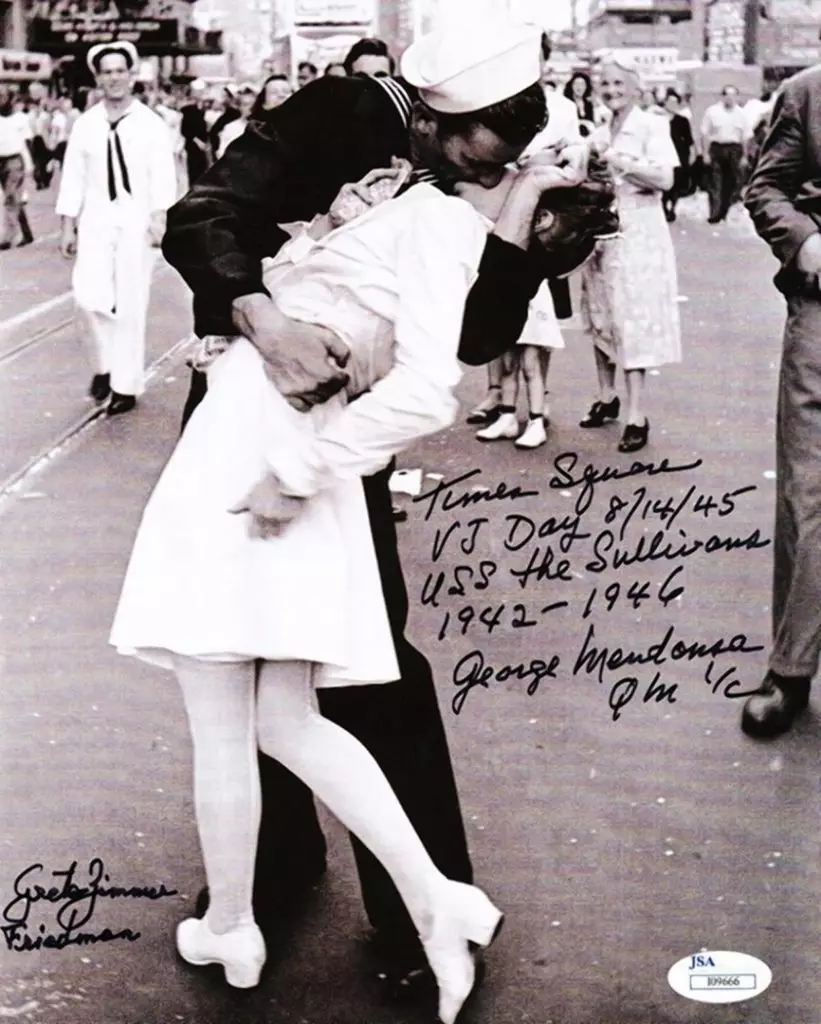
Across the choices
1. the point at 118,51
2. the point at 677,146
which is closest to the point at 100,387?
the point at 118,51

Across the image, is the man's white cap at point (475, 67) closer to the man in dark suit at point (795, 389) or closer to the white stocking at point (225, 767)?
the white stocking at point (225, 767)

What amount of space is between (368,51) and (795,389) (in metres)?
1.19

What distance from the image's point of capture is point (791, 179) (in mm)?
3145

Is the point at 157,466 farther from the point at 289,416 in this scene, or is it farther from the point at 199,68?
the point at 289,416

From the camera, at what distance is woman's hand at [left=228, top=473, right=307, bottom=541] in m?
1.98

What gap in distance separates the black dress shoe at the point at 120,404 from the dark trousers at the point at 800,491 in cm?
195

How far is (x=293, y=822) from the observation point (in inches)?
100

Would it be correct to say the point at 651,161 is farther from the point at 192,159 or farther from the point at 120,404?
the point at 120,404

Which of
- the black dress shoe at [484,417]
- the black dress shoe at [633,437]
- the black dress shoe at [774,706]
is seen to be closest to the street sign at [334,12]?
the black dress shoe at [774,706]

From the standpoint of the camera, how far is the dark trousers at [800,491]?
3127 mm

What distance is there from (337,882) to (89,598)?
0.98 metres

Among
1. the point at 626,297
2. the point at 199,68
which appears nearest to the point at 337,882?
the point at 199,68

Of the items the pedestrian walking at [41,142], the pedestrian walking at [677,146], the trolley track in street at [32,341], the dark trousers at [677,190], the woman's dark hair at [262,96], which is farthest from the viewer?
the pedestrian walking at [41,142]
